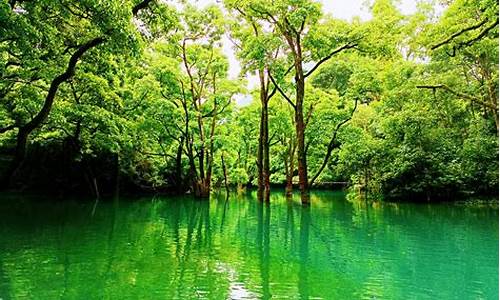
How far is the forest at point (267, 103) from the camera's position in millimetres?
13375

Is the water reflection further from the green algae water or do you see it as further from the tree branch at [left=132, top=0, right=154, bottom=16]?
the tree branch at [left=132, top=0, right=154, bottom=16]

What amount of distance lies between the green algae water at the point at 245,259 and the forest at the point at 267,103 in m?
4.23

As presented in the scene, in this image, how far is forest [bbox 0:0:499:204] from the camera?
13375mm

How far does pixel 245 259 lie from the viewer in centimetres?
720

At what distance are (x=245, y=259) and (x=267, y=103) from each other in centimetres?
1492

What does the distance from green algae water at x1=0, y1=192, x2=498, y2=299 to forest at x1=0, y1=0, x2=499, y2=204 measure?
423cm

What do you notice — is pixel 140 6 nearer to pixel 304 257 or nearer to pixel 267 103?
pixel 304 257

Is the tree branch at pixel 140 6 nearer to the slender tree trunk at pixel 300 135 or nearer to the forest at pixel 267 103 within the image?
the forest at pixel 267 103

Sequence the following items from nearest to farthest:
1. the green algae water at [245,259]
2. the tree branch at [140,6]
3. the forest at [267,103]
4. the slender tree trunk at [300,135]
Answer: the green algae water at [245,259], the tree branch at [140,6], the forest at [267,103], the slender tree trunk at [300,135]

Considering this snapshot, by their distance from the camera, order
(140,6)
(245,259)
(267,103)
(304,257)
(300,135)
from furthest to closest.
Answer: (267,103) < (300,135) < (140,6) < (304,257) < (245,259)

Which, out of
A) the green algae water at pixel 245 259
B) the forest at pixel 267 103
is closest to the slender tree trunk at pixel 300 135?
the forest at pixel 267 103

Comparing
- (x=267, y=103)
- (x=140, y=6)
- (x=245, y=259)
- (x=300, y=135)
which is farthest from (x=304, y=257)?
(x=267, y=103)

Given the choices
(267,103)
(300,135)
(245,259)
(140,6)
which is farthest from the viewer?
(267,103)

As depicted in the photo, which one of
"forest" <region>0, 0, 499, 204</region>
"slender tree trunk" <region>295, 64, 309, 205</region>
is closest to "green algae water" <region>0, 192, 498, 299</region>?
"forest" <region>0, 0, 499, 204</region>
